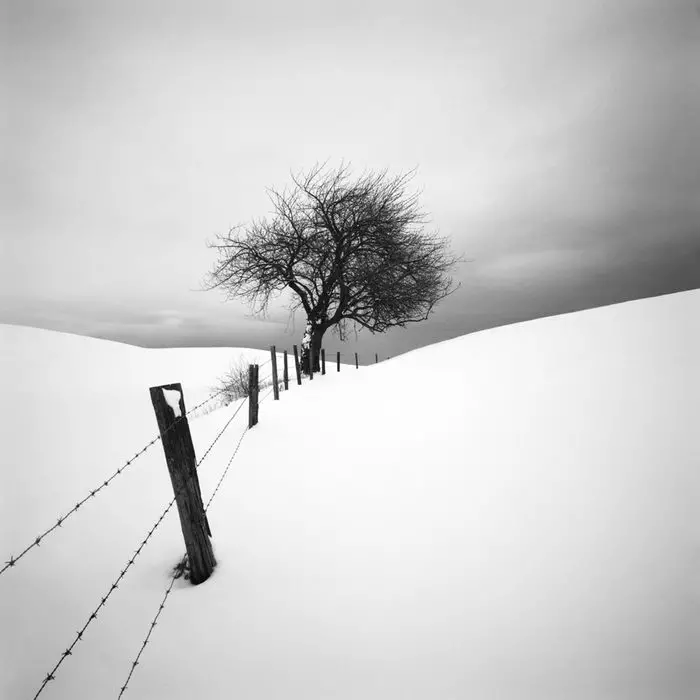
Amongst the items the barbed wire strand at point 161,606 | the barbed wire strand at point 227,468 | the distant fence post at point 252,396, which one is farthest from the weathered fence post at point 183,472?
the distant fence post at point 252,396

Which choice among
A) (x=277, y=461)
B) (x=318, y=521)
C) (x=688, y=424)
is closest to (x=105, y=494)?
(x=277, y=461)

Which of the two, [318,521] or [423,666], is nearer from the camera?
[423,666]

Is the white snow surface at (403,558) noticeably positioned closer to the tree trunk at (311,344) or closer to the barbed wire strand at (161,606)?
the barbed wire strand at (161,606)

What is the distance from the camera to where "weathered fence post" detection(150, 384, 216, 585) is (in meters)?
2.55

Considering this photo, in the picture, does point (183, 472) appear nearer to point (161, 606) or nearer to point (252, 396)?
point (161, 606)

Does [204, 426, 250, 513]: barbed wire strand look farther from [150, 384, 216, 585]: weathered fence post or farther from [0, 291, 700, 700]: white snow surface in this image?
[150, 384, 216, 585]: weathered fence post

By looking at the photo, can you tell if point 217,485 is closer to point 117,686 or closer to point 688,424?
point 117,686

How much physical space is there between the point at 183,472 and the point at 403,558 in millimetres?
1939

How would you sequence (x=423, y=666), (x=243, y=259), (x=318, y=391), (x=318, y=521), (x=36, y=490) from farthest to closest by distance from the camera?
(x=243, y=259) → (x=318, y=391) → (x=36, y=490) → (x=318, y=521) → (x=423, y=666)

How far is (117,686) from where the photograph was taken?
1.96 metres

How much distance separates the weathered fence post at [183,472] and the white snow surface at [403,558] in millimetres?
229

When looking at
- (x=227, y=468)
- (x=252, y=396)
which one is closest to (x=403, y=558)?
(x=227, y=468)

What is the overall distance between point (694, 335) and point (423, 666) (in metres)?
8.22

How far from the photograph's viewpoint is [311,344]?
14.3 metres
